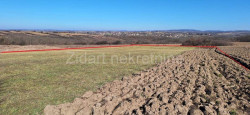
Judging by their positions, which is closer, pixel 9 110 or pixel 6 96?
pixel 9 110

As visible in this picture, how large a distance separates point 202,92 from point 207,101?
2.52 feet

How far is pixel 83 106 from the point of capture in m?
4.80

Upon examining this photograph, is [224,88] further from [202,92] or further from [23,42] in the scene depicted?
[23,42]

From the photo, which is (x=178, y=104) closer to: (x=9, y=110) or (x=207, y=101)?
(x=207, y=101)

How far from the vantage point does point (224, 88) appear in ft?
23.2

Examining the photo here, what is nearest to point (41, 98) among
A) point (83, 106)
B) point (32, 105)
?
point (32, 105)

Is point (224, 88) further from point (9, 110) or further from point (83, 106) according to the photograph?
point (9, 110)

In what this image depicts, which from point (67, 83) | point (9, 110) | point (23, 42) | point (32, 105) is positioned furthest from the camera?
point (23, 42)

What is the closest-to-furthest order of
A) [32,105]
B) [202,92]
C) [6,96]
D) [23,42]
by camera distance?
1. [32,105]
2. [6,96]
3. [202,92]
4. [23,42]

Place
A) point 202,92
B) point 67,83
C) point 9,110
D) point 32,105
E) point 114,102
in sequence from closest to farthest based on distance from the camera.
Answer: point 9,110 < point 32,105 < point 114,102 < point 202,92 < point 67,83

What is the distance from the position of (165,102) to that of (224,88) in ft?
11.4

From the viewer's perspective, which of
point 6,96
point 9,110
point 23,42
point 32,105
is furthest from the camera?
point 23,42

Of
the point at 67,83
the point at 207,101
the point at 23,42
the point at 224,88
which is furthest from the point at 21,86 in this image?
the point at 23,42

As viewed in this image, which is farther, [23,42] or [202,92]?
[23,42]
